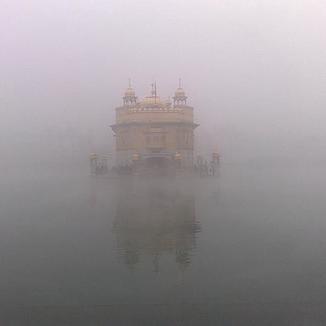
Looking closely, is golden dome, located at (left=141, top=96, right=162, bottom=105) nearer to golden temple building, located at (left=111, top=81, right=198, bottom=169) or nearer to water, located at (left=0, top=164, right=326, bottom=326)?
golden temple building, located at (left=111, top=81, right=198, bottom=169)

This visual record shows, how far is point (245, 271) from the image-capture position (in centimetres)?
373

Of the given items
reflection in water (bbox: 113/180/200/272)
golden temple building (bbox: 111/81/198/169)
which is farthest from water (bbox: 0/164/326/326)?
golden temple building (bbox: 111/81/198/169)

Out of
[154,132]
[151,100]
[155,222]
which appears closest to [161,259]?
[155,222]

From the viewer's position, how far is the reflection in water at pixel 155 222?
431cm

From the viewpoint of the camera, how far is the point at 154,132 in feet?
29.6

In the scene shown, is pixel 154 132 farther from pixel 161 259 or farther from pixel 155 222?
pixel 161 259

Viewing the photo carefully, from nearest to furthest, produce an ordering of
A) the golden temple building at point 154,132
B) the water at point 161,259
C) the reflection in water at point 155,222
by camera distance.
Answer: the water at point 161,259 < the reflection in water at point 155,222 < the golden temple building at point 154,132

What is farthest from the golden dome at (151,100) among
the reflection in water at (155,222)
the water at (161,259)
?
the water at (161,259)

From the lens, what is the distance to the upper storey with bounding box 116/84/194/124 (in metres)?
8.93

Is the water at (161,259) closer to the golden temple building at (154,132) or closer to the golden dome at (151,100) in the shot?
the golden temple building at (154,132)

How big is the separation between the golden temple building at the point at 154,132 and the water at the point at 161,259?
690mm

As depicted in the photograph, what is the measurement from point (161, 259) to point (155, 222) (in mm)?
1779

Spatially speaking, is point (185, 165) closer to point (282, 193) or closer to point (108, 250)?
point (282, 193)

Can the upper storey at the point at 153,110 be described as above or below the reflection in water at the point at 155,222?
above
